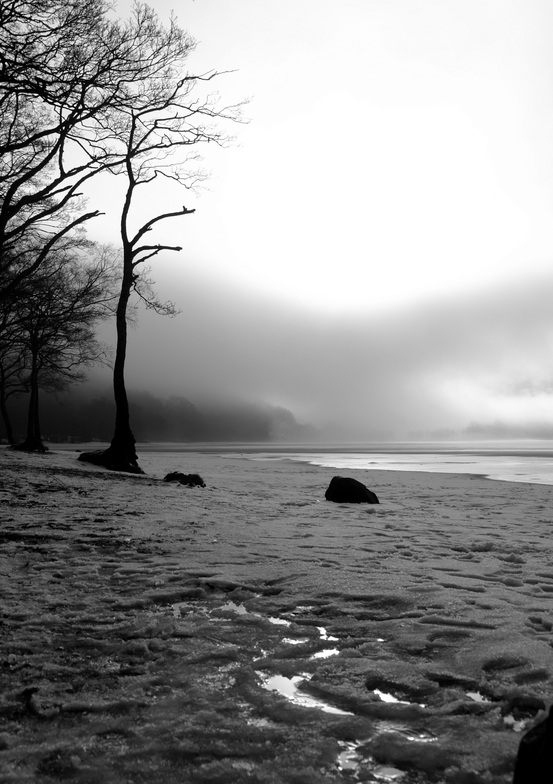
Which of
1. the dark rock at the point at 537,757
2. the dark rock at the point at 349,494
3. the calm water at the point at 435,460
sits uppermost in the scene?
the dark rock at the point at 537,757

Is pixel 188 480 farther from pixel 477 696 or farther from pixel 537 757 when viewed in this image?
pixel 537 757

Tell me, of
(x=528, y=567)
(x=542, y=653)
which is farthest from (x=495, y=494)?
(x=542, y=653)

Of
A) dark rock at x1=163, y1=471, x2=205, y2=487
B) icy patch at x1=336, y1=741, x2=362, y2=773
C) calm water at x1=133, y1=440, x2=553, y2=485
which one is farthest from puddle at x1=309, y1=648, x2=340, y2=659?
calm water at x1=133, y1=440, x2=553, y2=485

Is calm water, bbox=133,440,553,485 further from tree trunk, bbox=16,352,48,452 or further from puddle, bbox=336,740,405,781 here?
puddle, bbox=336,740,405,781

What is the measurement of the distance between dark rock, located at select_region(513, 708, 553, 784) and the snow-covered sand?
1.79 feet

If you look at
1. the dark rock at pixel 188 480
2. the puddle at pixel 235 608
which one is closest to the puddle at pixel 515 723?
the puddle at pixel 235 608

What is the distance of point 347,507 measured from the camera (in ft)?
36.1

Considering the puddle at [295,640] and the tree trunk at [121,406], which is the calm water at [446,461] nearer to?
the tree trunk at [121,406]

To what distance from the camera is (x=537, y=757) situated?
63.4 inches

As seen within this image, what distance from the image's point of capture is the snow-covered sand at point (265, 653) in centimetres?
228

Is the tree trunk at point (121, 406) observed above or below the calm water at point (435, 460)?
above

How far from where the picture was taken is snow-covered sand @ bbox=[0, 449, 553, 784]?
228 centimetres

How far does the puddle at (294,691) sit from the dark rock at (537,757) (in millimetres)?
1141

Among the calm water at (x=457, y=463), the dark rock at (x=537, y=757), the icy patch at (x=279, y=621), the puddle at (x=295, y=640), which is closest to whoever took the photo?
the dark rock at (x=537, y=757)
